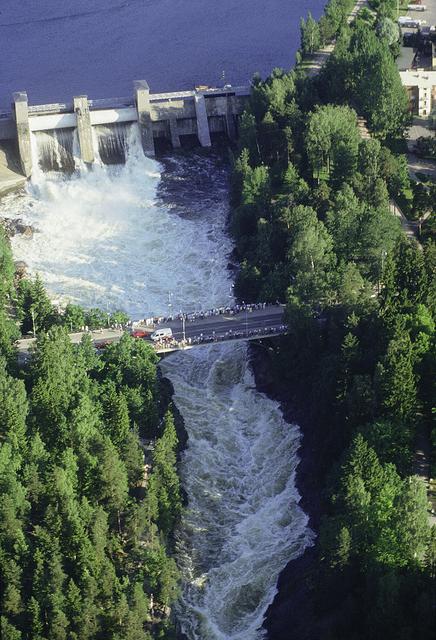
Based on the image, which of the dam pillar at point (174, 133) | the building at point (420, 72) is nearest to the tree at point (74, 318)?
the dam pillar at point (174, 133)

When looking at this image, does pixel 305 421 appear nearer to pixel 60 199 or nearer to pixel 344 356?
pixel 344 356

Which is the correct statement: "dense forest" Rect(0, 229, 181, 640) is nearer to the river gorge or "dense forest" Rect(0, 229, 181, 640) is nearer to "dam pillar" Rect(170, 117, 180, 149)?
→ the river gorge

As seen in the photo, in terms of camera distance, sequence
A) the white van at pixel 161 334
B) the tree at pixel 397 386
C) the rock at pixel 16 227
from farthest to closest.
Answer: the rock at pixel 16 227, the white van at pixel 161 334, the tree at pixel 397 386

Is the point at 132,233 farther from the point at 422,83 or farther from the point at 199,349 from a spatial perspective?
the point at 422,83

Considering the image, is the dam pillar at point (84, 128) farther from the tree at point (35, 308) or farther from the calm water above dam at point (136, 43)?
the tree at point (35, 308)

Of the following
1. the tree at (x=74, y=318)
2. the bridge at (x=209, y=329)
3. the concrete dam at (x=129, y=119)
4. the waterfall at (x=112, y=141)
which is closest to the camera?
the bridge at (x=209, y=329)

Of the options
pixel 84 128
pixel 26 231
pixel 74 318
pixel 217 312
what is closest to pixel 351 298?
pixel 217 312
